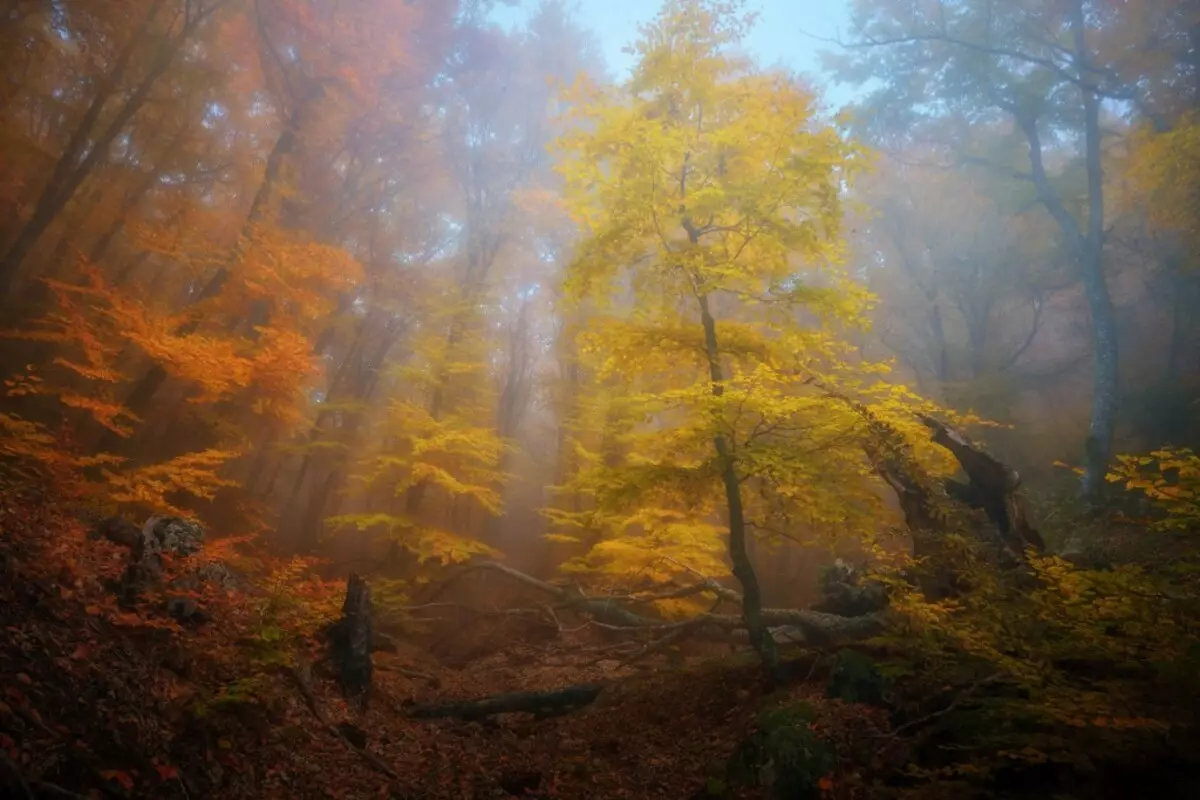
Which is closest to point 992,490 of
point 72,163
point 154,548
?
point 154,548

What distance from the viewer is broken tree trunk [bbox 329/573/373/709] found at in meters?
7.58

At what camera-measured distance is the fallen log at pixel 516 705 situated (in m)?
7.91

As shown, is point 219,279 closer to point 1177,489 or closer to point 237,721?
point 237,721

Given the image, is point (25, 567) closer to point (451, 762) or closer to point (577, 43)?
point (451, 762)

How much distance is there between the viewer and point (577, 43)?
23234 mm

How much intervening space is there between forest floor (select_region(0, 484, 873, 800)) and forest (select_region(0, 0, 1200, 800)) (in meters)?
0.05

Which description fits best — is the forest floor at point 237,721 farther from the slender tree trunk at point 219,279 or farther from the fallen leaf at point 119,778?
the slender tree trunk at point 219,279

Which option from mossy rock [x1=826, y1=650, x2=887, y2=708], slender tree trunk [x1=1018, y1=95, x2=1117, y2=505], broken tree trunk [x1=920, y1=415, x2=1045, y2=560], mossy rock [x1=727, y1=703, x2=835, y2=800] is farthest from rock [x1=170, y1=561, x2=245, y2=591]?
slender tree trunk [x1=1018, y1=95, x2=1117, y2=505]

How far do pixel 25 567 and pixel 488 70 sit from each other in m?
20.9

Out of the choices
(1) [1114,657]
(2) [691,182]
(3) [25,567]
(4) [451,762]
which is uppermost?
(2) [691,182]

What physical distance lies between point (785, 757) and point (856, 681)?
1.61 m

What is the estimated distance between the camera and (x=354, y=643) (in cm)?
791

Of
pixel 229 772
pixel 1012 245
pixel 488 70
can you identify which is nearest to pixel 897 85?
pixel 1012 245

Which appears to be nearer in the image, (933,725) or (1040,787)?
(1040,787)
